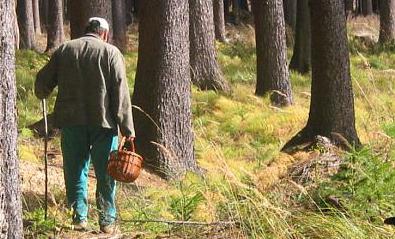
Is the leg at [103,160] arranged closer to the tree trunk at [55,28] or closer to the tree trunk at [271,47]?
the tree trunk at [271,47]

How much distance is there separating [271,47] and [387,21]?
33.6ft

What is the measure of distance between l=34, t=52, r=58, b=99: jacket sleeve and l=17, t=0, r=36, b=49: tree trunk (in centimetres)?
1583

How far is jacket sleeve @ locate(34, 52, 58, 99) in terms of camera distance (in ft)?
21.6

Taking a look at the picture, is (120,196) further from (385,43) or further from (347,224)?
(385,43)

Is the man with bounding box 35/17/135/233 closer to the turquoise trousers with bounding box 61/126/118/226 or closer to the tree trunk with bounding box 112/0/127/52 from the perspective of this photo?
the turquoise trousers with bounding box 61/126/118/226

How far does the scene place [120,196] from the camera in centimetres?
750

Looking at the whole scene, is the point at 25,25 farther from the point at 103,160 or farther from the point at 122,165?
the point at 122,165

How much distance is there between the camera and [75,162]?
21.5ft

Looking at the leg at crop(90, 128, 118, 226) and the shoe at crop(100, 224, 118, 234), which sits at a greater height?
the leg at crop(90, 128, 118, 226)

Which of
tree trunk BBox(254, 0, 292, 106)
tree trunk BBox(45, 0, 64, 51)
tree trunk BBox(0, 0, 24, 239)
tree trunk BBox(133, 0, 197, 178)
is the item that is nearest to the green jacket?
tree trunk BBox(0, 0, 24, 239)

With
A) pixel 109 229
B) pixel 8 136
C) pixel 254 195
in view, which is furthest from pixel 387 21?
pixel 8 136

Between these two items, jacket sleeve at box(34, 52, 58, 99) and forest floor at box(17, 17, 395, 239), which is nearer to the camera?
forest floor at box(17, 17, 395, 239)

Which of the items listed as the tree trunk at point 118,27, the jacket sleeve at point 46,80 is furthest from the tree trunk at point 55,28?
the jacket sleeve at point 46,80

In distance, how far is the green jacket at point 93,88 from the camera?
6406mm
